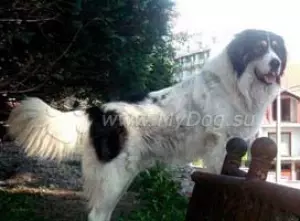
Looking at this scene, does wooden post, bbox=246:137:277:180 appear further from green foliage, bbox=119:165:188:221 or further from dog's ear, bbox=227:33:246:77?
green foliage, bbox=119:165:188:221

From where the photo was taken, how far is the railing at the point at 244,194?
1054 millimetres

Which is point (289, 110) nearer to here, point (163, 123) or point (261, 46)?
point (261, 46)

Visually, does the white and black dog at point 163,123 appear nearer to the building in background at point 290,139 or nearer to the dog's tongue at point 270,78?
the dog's tongue at point 270,78

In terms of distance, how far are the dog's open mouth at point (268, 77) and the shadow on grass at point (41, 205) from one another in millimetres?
1960

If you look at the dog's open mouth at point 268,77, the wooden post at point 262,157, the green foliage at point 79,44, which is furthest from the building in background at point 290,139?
the wooden post at point 262,157

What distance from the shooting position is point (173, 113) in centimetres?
349

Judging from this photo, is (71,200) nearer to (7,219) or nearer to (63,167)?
(7,219)

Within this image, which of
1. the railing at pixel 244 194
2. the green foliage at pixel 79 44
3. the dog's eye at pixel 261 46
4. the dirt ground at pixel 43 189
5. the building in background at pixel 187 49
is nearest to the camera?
the railing at pixel 244 194

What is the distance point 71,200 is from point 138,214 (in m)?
1.42

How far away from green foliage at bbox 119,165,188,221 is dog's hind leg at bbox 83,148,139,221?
0.40 meters

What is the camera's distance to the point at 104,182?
324 centimetres

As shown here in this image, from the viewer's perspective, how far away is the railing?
1.05 meters

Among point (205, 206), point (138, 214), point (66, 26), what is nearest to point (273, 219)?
point (205, 206)

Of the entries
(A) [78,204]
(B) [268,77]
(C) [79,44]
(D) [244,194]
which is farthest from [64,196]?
(D) [244,194]
